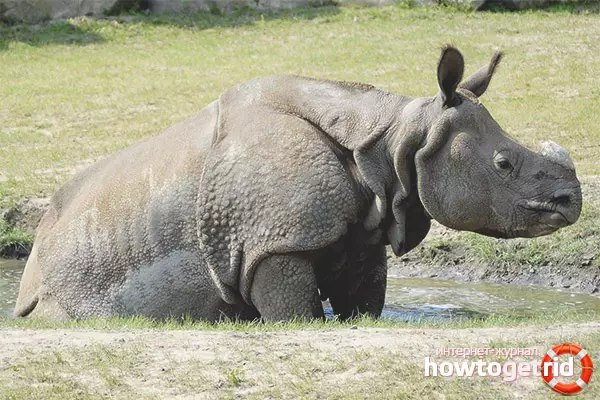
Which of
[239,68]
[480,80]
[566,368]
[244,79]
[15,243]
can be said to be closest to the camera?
[566,368]

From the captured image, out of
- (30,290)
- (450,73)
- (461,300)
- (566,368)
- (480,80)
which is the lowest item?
(461,300)

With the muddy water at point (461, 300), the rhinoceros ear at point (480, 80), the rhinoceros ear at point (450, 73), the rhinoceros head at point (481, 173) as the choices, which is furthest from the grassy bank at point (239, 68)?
the rhinoceros ear at point (450, 73)

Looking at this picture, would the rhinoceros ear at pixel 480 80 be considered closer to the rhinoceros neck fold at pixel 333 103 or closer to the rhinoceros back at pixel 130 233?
the rhinoceros neck fold at pixel 333 103

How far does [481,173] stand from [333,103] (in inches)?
46.2

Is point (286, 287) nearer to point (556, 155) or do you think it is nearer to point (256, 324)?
point (256, 324)

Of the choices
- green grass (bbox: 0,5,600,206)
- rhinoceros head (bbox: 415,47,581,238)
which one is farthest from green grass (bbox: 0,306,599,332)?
green grass (bbox: 0,5,600,206)

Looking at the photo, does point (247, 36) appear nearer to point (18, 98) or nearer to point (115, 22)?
point (115, 22)

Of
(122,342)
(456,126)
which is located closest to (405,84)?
(456,126)

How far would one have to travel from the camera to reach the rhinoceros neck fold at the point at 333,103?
9.07 meters

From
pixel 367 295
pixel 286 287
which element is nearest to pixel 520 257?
pixel 367 295

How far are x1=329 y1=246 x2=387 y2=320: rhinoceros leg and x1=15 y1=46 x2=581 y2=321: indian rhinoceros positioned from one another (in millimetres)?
11

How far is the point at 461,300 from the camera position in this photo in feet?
37.4

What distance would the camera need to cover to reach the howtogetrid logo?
6.59 metres

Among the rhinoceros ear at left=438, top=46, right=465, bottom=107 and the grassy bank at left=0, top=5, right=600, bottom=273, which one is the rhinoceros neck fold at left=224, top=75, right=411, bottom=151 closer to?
the rhinoceros ear at left=438, top=46, right=465, bottom=107
